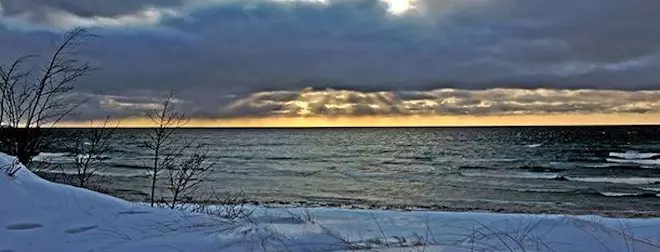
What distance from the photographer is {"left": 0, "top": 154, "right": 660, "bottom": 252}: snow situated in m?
5.33

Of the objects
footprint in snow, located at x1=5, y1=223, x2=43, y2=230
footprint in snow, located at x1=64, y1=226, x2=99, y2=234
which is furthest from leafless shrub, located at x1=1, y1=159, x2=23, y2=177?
footprint in snow, located at x1=64, y1=226, x2=99, y2=234

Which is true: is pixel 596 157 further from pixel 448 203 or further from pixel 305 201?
pixel 305 201

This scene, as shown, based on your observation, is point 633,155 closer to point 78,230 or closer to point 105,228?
point 105,228

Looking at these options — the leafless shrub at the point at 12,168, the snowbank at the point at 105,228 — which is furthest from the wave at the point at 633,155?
the leafless shrub at the point at 12,168

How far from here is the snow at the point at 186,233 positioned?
17.5 ft

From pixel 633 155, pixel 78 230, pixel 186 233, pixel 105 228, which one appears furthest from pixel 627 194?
pixel 633 155

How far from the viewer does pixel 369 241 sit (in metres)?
6.48

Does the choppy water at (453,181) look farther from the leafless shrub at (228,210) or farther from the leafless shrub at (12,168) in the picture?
the leafless shrub at (12,168)

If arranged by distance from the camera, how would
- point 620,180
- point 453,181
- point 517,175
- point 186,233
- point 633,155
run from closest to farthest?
1. point 186,233
2. point 620,180
3. point 453,181
4. point 517,175
5. point 633,155

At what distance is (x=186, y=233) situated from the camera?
5.77 m

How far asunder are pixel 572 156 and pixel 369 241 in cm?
5310

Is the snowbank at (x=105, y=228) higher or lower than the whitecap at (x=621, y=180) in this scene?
higher

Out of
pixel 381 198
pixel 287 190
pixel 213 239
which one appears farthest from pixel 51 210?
pixel 287 190

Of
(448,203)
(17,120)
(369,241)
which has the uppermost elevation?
(17,120)
